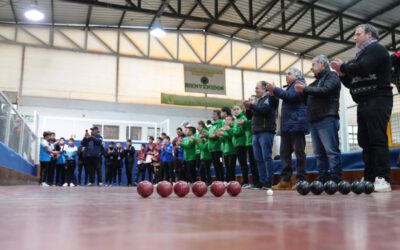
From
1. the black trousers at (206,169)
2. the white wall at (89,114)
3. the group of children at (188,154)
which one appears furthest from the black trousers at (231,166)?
the white wall at (89,114)

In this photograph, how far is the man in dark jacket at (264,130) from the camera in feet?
15.6

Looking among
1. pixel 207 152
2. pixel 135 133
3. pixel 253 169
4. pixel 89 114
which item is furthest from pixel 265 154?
pixel 89 114

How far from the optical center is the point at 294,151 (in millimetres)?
4395

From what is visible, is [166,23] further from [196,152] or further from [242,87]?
[196,152]

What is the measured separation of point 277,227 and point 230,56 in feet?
55.0

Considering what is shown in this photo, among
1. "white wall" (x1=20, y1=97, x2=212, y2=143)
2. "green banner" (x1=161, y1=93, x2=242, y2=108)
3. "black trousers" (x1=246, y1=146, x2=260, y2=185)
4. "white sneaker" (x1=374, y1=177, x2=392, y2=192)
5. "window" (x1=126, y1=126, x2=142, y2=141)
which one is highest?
"green banner" (x1=161, y1=93, x2=242, y2=108)

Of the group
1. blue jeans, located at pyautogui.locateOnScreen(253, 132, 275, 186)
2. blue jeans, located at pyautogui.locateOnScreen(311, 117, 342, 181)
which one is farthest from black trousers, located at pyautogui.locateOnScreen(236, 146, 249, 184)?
blue jeans, located at pyautogui.locateOnScreen(311, 117, 342, 181)

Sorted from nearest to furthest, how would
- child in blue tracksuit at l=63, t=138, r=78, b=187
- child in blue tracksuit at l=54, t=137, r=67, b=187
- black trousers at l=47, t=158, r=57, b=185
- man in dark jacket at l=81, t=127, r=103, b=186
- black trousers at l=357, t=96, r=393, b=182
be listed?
black trousers at l=357, t=96, r=393, b=182 < man in dark jacket at l=81, t=127, r=103, b=186 < black trousers at l=47, t=158, r=57, b=185 < child in blue tracksuit at l=54, t=137, r=67, b=187 < child in blue tracksuit at l=63, t=138, r=78, b=187

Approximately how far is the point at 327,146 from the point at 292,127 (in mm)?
647

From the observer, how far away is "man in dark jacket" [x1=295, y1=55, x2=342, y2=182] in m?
3.68

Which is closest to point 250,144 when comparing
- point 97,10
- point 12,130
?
point 12,130

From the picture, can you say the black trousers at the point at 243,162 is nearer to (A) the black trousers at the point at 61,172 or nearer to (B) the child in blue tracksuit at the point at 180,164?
(B) the child in blue tracksuit at the point at 180,164

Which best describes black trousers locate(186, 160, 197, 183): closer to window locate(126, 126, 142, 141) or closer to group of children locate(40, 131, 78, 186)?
group of children locate(40, 131, 78, 186)

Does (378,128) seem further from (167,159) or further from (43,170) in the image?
(43,170)
